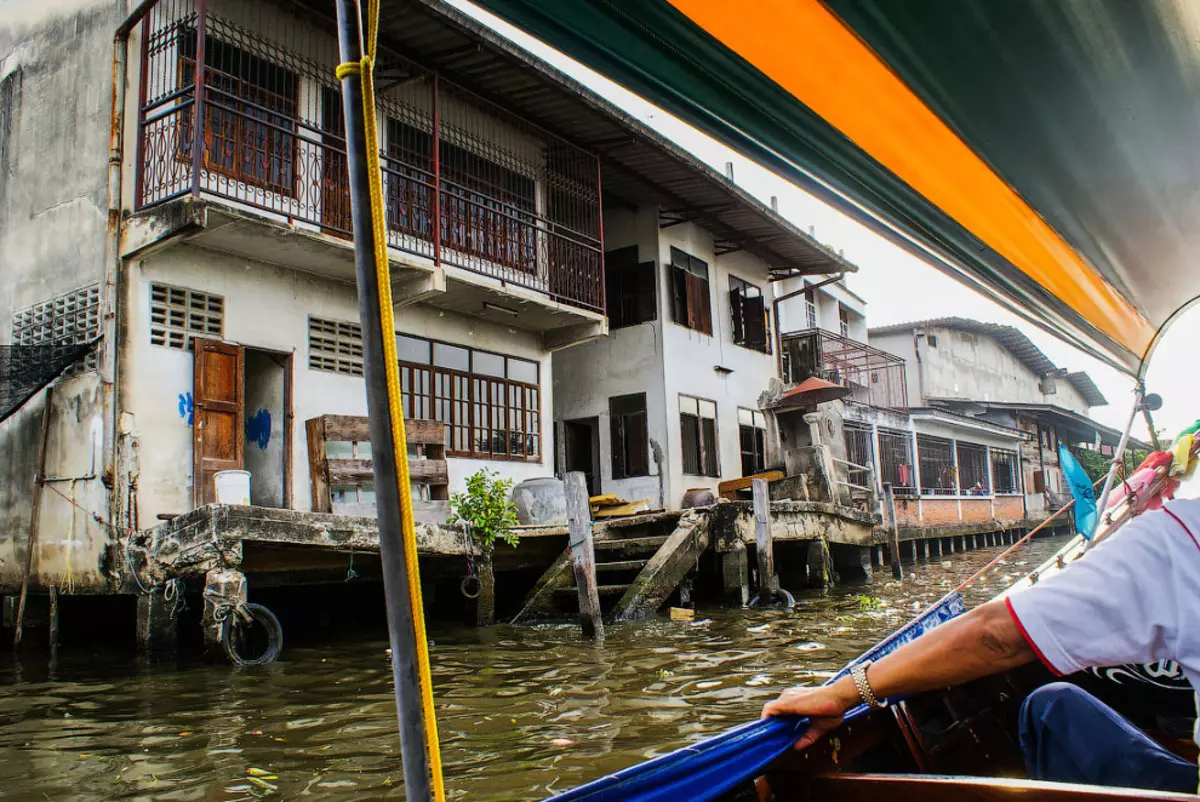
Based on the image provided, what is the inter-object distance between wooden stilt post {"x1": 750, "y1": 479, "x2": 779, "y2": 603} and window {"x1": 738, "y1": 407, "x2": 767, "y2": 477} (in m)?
6.35

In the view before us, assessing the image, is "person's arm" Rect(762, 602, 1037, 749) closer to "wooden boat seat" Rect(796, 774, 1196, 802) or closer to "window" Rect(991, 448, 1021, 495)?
"wooden boat seat" Rect(796, 774, 1196, 802)

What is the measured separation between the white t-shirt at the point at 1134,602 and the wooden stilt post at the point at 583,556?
717 cm

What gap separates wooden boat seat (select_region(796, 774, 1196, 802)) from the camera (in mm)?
1764

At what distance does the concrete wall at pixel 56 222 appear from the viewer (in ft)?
30.7

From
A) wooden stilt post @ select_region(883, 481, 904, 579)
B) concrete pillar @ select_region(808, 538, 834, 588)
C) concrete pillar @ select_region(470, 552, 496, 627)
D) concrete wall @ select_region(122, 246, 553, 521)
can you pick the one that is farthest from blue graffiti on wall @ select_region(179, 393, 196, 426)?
wooden stilt post @ select_region(883, 481, 904, 579)

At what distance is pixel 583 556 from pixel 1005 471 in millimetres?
28708

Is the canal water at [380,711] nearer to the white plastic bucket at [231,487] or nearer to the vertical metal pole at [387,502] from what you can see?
the white plastic bucket at [231,487]

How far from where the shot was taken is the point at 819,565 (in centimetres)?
1363

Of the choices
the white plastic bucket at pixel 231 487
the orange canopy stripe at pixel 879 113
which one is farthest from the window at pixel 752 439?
the orange canopy stripe at pixel 879 113

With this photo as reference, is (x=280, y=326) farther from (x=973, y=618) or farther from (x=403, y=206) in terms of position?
(x=973, y=618)

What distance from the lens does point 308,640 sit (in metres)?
9.48

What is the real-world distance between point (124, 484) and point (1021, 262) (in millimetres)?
8541

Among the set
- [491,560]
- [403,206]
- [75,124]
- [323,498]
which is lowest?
[491,560]

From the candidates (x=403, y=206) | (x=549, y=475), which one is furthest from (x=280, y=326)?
(x=549, y=475)
